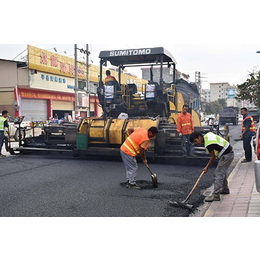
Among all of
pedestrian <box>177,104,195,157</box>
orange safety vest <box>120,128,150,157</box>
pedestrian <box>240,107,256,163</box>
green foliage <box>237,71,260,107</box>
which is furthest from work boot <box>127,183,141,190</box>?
green foliage <box>237,71,260,107</box>

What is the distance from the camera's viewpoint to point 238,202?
15.7 feet

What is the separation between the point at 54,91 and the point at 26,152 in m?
18.6

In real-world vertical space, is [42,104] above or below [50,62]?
below

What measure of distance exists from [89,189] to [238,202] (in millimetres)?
2303

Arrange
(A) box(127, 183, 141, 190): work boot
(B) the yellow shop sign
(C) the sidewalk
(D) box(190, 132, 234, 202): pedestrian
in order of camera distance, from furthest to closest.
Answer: (B) the yellow shop sign < (A) box(127, 183, 141, 190): work boot < (D) box(190, 132, 234, 202): pedestrian < (C) the sidewalk

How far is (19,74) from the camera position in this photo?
77.6ft

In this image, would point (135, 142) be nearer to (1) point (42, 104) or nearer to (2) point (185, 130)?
(2) point (185, 130)

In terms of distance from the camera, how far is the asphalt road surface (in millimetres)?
4457

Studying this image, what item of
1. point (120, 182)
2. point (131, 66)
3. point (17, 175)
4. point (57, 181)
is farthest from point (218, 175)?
point (131, 66)

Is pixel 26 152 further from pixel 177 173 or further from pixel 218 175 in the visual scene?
pixel 218 175

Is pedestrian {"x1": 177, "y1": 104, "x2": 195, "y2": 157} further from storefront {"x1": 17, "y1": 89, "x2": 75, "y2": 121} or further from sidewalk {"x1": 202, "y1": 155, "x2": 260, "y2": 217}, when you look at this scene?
storefront {"x1": 17, "y1": 89, "x2": 75, "y2": 121}

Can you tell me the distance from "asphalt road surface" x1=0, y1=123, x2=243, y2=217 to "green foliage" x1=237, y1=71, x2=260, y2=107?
4711 millimetres

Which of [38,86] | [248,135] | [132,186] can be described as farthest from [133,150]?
[38,86]

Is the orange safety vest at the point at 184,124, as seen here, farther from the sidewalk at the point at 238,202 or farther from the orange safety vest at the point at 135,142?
the orange safety vest at the point at 135,142
